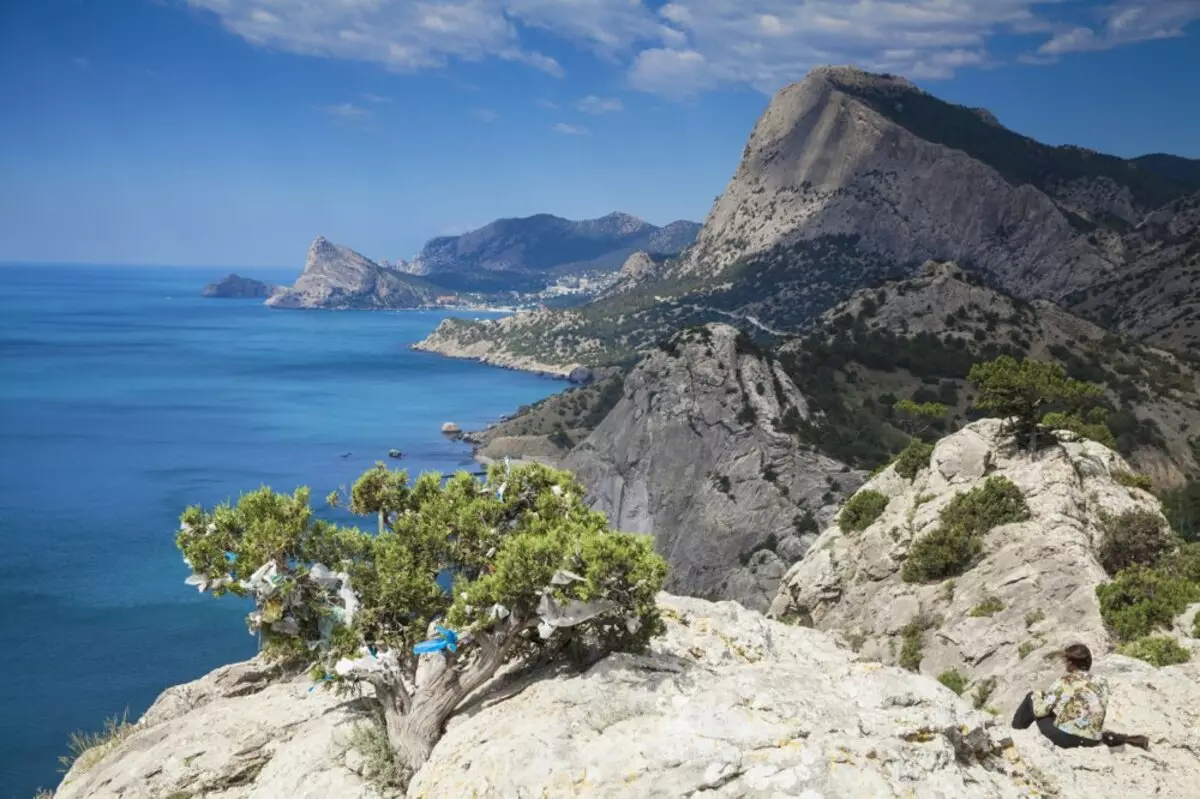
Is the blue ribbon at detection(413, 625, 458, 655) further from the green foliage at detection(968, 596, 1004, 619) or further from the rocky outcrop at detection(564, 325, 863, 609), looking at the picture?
the rocky outcrop at detection(564, 325, 863, 609)

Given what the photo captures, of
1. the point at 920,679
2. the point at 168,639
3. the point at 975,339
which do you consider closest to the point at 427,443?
the point at 168,639

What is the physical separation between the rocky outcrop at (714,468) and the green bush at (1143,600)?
134 ft

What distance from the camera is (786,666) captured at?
14320mm

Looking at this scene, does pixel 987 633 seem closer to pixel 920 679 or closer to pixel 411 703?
pixel 920 679

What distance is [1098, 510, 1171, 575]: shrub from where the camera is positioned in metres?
25.5

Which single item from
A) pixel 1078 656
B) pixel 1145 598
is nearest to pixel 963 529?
pixel 1145 598

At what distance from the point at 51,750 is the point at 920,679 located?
62.0 meters

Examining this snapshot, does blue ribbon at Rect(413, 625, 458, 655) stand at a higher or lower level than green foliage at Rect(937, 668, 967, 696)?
higher

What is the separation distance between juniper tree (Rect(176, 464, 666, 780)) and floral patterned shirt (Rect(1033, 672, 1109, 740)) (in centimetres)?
704

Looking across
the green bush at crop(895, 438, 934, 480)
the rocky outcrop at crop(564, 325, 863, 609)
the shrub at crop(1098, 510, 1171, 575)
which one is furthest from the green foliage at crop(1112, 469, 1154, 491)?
the rocky outcrop at crop(564, 325, 863, 609)

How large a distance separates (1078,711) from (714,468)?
213ft

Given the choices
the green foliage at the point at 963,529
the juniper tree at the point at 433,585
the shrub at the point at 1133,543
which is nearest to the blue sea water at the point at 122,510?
the juniper tree at the point at 433,585

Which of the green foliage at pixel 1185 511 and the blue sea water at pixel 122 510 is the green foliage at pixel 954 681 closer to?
the green foliage at pixel 1185 511

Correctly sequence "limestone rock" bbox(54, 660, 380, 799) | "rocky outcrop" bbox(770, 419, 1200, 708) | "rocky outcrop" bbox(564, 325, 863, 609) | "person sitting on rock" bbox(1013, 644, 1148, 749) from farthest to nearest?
"rocky outcrop" bbox(564, 325, 863, 609)
"rocky outcrop" bbox(770, 419, 1200, 708)
"person sitting on rock" bbox(1013, 644, 1148, 749)
"limestone rock" bbox(54, 660, 380, 799)
